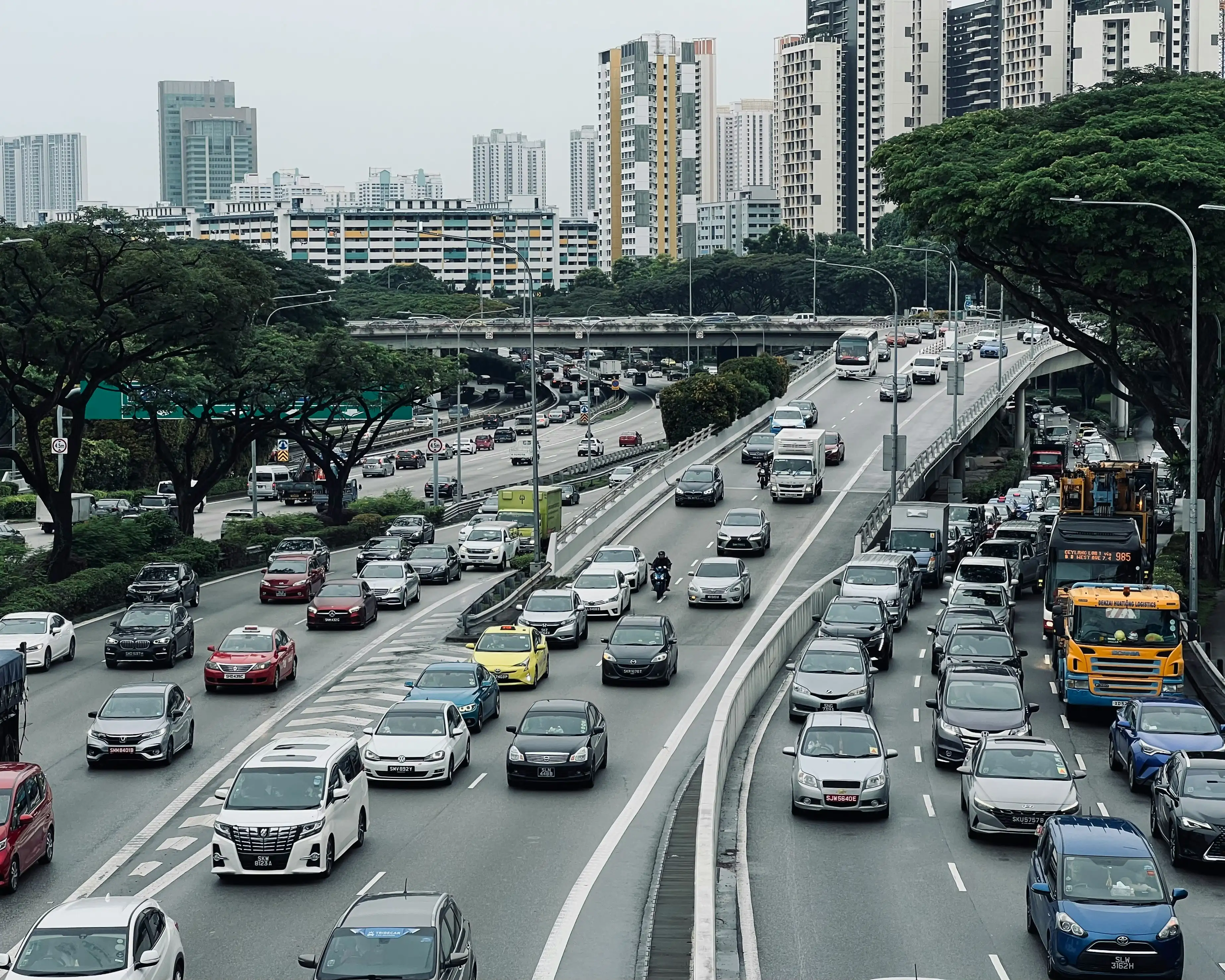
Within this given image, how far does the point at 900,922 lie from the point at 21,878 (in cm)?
1131

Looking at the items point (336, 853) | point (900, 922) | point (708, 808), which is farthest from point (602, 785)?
point (900, 922)

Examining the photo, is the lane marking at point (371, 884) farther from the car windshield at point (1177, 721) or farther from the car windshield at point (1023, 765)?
the car windshield at point (1177, 721)

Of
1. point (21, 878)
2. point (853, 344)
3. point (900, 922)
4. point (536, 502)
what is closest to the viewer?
point (900, 922)

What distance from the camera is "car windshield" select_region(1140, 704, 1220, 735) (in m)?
29.2

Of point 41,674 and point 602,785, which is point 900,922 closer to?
point 602,785

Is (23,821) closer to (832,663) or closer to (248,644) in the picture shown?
(248,644)

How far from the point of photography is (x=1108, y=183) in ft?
160

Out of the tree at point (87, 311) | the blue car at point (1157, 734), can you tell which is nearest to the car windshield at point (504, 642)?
the blue car at point (1157, 734)

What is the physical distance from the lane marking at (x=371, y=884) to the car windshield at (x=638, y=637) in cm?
1634

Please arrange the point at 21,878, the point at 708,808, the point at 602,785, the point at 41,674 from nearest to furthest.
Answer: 1. the point at 21,878
2. the point at 708,808
3. the point at 602,785
4. the point at 41,674

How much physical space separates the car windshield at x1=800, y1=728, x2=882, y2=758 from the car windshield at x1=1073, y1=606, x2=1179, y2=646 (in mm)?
9202

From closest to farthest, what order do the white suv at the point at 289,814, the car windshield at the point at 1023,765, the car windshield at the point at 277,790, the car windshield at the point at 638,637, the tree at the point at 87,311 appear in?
1. the white suv at the point at 289,814
2. the car windshield at the point at 277,790
3. the car windshield at the point at 1023,765
4. the car windshield at the point at 638,637
5. the tree at the point at 87,311

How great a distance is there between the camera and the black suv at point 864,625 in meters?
40.8

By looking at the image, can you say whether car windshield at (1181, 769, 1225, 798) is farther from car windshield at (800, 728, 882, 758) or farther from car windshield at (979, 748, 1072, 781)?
car windshield at (800, 728, 882, 758)
